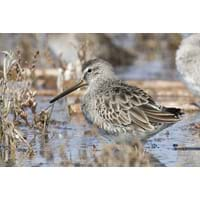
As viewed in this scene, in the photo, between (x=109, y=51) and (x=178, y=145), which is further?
(x=109, y=51)

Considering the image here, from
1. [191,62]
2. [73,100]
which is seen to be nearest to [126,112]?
[191,62]

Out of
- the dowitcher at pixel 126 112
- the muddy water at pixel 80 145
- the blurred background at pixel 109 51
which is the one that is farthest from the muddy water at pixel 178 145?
the blurred background at pixel 109 51

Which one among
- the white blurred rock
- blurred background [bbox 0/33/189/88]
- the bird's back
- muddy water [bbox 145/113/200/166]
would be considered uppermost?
blurred background [bbox 0/33/189/88]

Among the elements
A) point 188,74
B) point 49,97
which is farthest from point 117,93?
point 49,97

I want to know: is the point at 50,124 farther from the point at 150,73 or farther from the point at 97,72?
the point at 150,73

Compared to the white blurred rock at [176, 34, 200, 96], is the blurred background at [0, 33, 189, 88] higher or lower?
higher

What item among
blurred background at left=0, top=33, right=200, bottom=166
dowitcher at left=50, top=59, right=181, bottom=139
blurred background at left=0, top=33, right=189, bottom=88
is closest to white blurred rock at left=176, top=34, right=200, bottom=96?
blurred background at left=0, top=33, right=200, bottom=166

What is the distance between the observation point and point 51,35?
383 inches

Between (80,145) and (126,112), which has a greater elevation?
(126,112)

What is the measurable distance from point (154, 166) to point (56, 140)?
105cm

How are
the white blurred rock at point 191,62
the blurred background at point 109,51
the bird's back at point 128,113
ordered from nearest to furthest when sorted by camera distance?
the bird's back at point 128,113, the white blurred rock at point 191,62, the blurred background at point 109,51

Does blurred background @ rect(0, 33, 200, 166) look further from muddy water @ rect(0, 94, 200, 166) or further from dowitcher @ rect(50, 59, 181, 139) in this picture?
dowitcher @ rect(50, 59, 181, 139)

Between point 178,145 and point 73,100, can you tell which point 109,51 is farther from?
point 178,145

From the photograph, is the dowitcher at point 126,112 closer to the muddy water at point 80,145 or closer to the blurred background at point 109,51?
the muddy water at point 80,145
